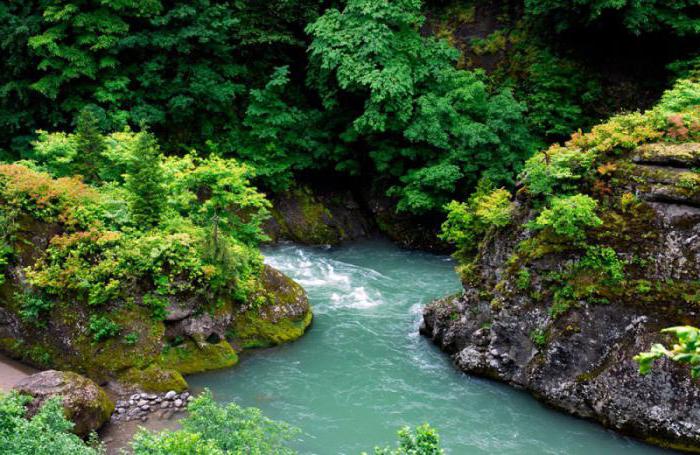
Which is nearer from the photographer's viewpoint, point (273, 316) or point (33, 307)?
point (33, 307)

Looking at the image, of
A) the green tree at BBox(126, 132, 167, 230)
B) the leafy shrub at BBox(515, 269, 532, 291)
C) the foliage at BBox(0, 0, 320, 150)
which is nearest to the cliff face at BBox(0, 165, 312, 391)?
the green tree at BBox(126, 132, 167, 230)

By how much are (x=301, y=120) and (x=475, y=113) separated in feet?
21.3

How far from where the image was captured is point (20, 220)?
1397 cm

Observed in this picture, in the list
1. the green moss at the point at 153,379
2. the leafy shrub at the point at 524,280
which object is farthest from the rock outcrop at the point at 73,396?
the leafy shrub at the point at 524,280

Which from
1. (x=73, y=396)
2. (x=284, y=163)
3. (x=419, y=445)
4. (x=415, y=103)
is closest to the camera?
(x=419, y=445)

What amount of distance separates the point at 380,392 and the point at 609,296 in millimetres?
5106

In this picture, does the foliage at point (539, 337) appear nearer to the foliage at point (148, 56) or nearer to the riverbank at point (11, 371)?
the riverbank at point (11, 371)

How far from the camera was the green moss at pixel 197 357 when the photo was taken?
13.4 m

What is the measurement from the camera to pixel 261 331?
49.1 feet

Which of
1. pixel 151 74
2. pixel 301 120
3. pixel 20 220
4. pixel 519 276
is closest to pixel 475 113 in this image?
pixel 301 120

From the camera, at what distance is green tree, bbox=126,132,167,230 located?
1439 cm

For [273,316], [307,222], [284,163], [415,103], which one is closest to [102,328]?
[273,316]

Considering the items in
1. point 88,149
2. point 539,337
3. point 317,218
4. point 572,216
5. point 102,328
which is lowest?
point 102,328

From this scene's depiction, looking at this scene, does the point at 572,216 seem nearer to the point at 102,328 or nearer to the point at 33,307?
the point at 102,328
